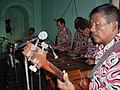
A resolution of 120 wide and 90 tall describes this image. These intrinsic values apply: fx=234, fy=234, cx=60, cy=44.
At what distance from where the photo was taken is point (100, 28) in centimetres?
115

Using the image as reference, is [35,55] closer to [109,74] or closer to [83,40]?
[109,74]

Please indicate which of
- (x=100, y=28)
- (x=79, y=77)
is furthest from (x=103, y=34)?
(x=79, y=77)

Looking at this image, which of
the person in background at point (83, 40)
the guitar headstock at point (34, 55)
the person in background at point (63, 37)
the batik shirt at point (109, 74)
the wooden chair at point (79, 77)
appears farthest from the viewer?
the person in background at point (63, 37)

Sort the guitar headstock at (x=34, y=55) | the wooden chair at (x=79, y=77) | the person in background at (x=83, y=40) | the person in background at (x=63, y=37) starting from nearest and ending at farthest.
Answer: the guitar headstock at (x=34, y=55) → the wooden chair at (x=79, y=77) → the person in background at (x=83, y=40) → the person in background at (x=63, y=37)

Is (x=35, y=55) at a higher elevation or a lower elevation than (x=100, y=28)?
lower

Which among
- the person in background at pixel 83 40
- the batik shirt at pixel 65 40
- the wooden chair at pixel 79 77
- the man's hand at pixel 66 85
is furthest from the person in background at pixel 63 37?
the man's hand at pixel 66 85

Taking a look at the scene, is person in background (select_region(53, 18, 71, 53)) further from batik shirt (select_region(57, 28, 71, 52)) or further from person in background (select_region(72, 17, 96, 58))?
person in background (select_region(72, 17, 96, 58))

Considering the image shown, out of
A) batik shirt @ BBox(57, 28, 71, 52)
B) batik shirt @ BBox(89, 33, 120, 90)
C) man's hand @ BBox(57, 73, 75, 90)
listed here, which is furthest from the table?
batik shirt @ BBox(57, 28, 71, 52)

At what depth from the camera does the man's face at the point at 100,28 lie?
115 cm

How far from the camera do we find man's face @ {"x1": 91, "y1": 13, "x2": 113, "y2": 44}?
1.15m

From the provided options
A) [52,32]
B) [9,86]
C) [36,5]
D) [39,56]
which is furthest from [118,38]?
[36,5]

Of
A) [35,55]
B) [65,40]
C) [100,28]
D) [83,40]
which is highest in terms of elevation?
[65,40]

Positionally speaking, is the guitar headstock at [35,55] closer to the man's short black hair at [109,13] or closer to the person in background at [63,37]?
the man's short black hair at [109,13]

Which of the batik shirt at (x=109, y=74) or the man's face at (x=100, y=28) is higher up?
the man's face at (x=100, y=28)
